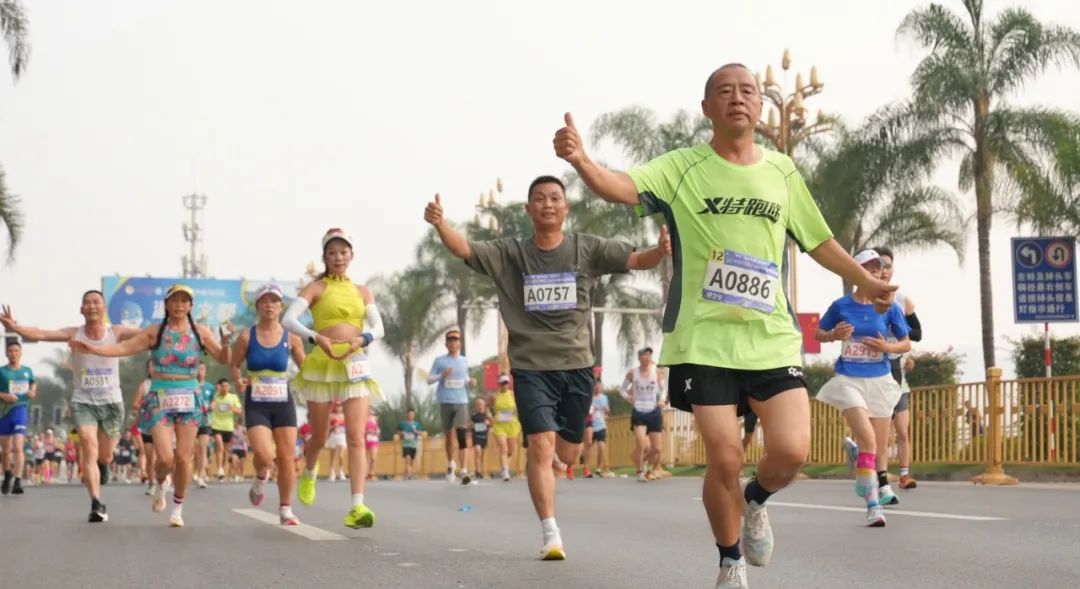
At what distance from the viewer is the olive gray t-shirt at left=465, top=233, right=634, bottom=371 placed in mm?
9359

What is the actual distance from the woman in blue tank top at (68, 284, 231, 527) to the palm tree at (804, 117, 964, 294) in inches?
1004

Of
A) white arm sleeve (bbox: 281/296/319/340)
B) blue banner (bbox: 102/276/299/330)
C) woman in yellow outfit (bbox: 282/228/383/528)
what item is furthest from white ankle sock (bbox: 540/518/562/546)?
blue banner (bbox: 102/276/299/330)

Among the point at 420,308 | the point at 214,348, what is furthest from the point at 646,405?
the point at 420,308

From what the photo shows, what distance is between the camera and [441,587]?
7.41 m

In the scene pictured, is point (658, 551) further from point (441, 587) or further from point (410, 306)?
point (410, 306)

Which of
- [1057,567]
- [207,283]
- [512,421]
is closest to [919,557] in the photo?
[1057,567]

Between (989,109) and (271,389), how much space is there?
91.4 ft

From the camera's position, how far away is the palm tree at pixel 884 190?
38.4 meters

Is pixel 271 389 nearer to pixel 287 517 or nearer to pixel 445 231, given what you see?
pixel 287 517

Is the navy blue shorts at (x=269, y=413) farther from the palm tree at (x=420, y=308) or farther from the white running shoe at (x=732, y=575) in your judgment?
the palm tree at (x=420, y=308)

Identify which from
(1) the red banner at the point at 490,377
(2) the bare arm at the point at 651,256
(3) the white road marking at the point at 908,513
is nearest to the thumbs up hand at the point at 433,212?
(2) the bare arm at the point at 651,256

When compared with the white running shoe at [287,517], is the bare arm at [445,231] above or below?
above

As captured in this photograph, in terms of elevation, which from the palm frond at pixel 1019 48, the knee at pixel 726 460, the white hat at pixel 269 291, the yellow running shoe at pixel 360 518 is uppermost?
the palm frond at pixel 1019 48

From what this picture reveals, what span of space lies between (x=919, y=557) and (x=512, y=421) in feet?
68.3
